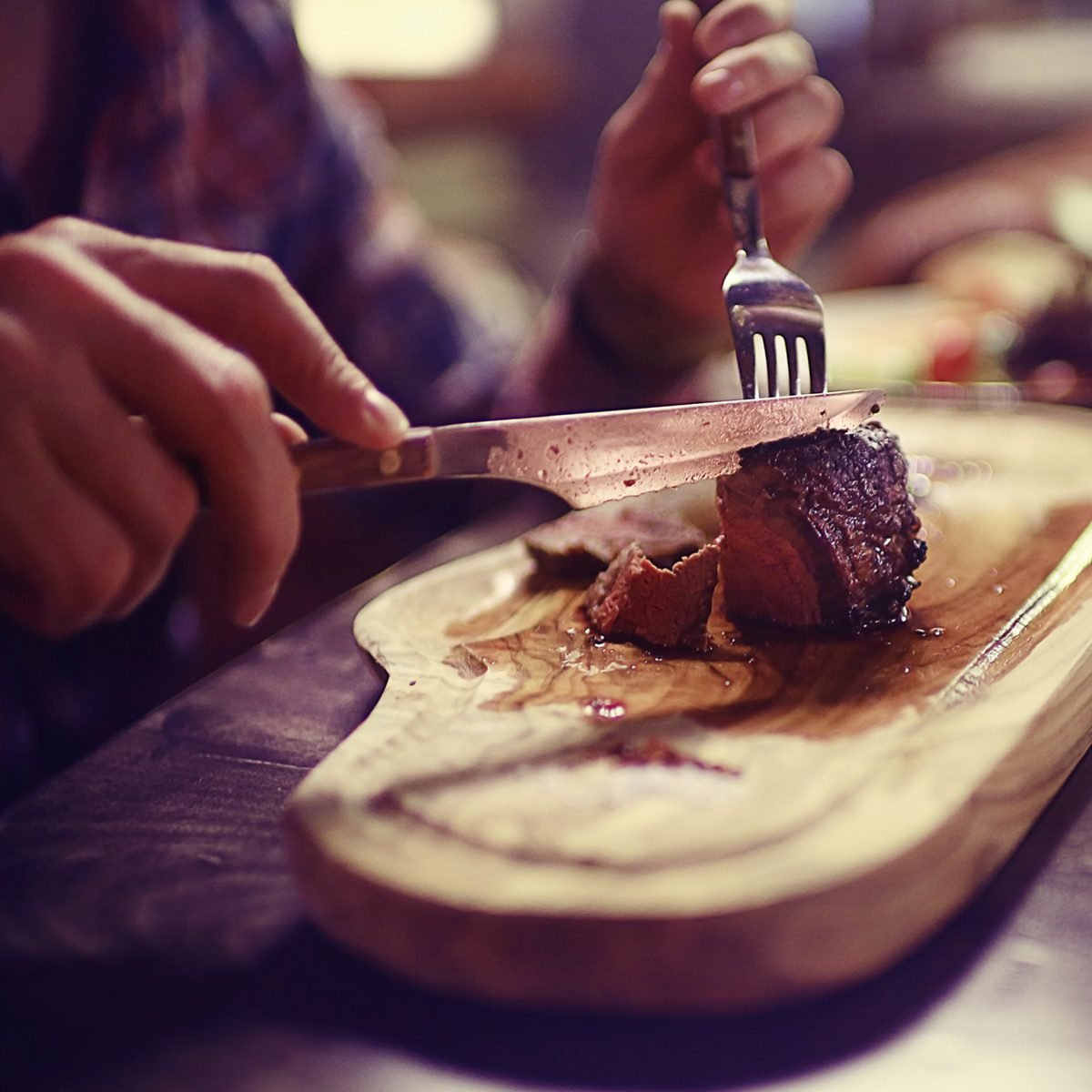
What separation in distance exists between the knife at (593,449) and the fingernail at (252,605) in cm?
11

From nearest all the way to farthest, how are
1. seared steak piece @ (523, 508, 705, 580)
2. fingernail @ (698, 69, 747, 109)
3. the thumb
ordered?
1. seared steak piece @ (523, 508, 705, 580)
2. fingernail @ (698, 69, 747, 109)
3. the thumb

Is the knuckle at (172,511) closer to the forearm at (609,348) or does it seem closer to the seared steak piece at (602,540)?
the seared steak piece at (602,540)

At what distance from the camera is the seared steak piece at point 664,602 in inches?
53.9

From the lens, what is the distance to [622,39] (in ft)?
22.6

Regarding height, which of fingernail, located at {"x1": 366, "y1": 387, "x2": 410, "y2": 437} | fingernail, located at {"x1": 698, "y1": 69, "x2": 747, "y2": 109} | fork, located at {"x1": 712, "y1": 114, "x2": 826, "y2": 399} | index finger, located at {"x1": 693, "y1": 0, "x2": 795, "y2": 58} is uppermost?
index finger, located at {"x1": 693, "y1": 0, "x2": 795, "y2": 58}

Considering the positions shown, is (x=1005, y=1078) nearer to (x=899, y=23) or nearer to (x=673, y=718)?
(x=673, y=718)

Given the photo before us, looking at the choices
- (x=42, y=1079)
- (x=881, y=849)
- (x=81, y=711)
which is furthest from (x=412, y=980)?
(x=81, y=711)

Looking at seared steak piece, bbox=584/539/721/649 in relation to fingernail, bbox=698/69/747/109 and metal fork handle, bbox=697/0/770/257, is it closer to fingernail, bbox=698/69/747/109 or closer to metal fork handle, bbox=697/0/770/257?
metal fork handle, bbox=697/0/770/257

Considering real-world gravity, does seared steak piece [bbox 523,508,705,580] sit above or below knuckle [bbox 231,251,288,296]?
below

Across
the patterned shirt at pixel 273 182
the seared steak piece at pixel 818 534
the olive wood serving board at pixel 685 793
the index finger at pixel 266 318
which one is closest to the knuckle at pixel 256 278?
the index finger at pixel 266 318

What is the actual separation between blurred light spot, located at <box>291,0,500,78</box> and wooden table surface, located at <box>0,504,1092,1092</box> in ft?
17.8

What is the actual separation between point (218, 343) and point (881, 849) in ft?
2.35

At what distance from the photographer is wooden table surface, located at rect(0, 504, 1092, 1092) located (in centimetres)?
82

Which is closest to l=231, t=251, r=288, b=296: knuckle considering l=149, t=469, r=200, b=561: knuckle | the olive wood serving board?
l=149, t=469, r=200, b=561: knuckle
